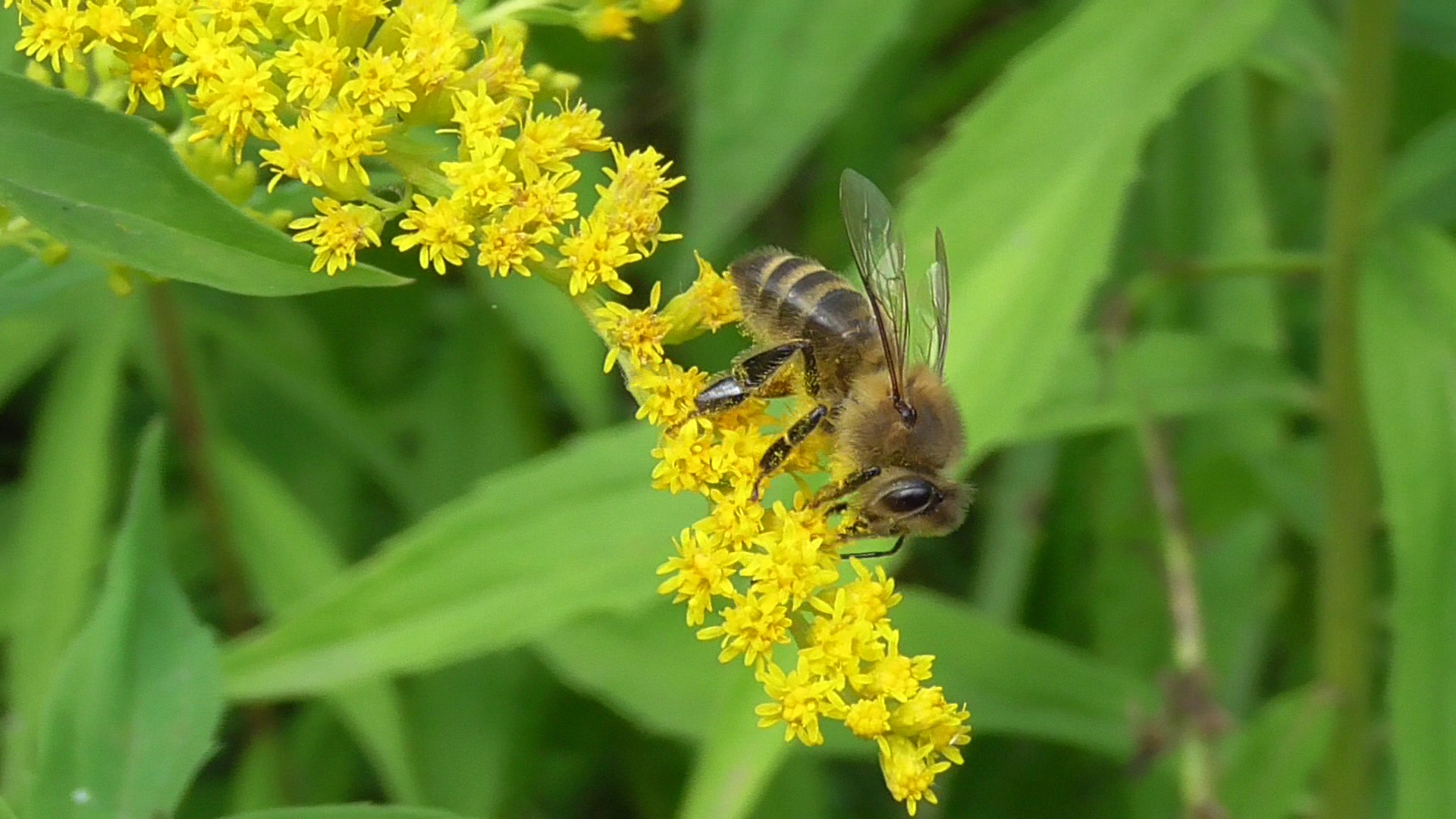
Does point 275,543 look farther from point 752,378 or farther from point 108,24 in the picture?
point 108,24

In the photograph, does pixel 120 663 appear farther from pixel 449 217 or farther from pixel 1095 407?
pixel 1095 407

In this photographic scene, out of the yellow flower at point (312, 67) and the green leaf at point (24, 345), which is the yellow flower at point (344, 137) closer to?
the yellow flower at point (312, 67)

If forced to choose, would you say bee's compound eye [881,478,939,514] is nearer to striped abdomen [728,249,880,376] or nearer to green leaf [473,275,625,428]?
striped abdomen [728,249,880,376]

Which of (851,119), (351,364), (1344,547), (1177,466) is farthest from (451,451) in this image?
(1344,547)

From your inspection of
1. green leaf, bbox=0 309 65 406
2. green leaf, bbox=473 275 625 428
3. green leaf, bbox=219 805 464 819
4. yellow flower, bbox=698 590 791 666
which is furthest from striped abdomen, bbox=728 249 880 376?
green leaf, bbox=0 309 65 406

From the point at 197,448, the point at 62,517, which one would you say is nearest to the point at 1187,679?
the point at 197,448

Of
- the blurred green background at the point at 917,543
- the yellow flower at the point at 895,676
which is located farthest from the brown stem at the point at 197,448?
the yellow flower at the point at 895,676

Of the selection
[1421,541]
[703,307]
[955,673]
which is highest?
[703,307]
